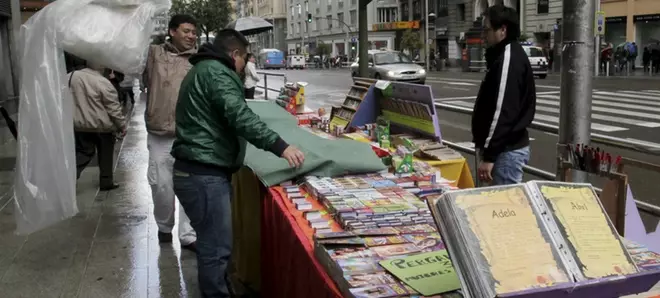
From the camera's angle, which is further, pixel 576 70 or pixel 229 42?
pixel 576 70

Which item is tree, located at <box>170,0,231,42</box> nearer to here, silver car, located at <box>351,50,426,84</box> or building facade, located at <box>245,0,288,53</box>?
silver car, located at <box>351,50,426,84</box>

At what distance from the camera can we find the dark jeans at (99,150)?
714 centimetres

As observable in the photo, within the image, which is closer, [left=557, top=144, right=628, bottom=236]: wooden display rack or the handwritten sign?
the handwritten sign

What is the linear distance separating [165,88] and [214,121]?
5.62 ft

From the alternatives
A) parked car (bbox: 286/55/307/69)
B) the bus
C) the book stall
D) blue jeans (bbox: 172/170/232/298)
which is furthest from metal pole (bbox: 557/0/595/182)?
parked car (bbox: 286/55/307/69)

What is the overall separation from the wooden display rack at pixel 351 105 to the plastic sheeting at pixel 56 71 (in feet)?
7.29

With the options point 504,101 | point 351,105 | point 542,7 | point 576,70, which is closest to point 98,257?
point 351,105

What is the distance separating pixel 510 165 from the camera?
13.0ft

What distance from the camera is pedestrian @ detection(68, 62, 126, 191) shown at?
272 inches

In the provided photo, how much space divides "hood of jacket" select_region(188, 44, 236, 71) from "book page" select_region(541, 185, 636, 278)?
192 cm

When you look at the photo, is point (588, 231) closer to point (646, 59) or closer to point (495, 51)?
point (495, 51)

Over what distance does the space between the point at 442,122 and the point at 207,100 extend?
1170 centimetres

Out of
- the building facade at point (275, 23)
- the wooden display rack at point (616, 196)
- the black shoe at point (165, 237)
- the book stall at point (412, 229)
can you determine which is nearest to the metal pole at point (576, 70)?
the wooden display rack at point (616, 196)

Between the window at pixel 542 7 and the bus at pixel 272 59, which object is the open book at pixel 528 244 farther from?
the bus at pixel 272 59
